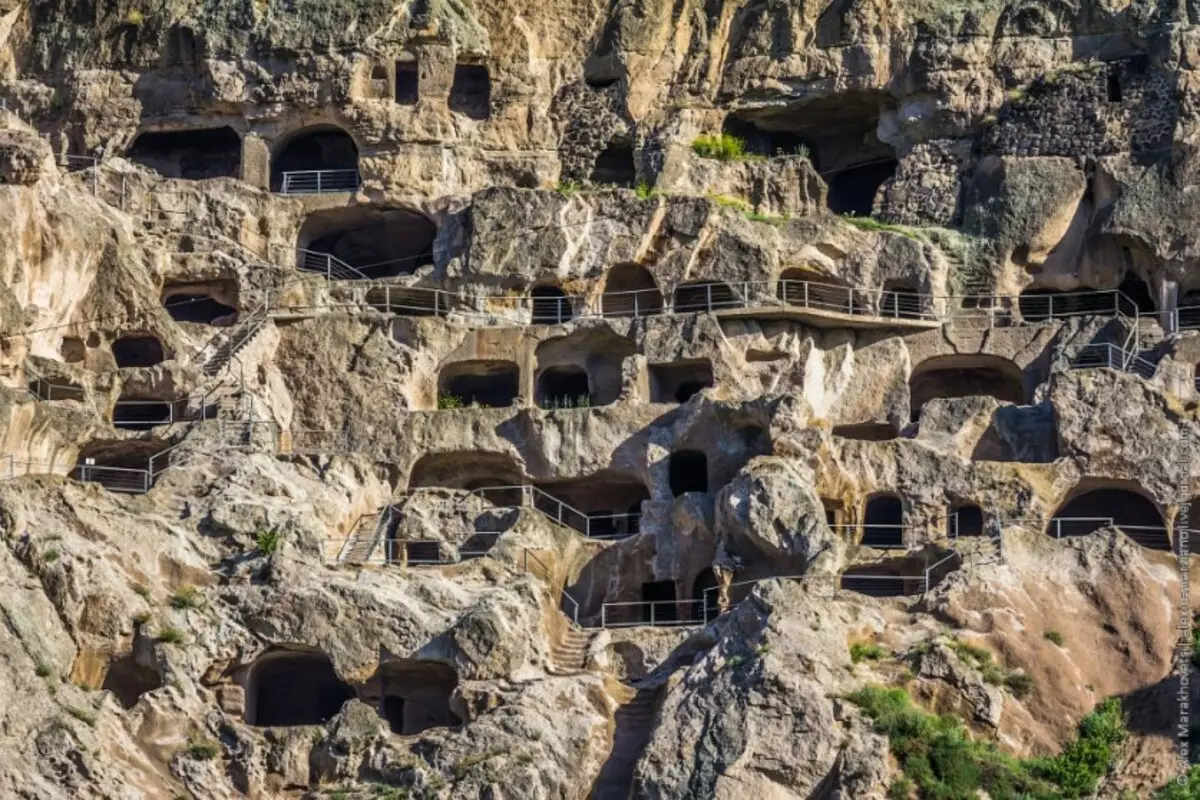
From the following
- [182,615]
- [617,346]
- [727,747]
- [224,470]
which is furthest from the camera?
[617,346]

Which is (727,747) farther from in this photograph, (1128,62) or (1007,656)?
(1128,62)

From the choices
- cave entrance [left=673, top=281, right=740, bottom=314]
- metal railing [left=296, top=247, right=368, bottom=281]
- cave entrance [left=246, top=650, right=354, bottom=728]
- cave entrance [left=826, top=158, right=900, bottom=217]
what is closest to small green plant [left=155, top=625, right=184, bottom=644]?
cave entrance [left=246, top=650, right=354, bottom=728]

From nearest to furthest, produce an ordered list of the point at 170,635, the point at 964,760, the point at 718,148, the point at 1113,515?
the point at 964,760 → the point at 170,635 → the point at 1113,515 → the point at 718,148

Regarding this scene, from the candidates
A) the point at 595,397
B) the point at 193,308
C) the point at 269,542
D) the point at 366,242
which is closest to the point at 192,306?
the point at 193,308

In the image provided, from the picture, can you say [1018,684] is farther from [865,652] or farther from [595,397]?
[595,397]

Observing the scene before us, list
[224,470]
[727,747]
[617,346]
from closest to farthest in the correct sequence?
[727,747]
[224,470]
[617,346]

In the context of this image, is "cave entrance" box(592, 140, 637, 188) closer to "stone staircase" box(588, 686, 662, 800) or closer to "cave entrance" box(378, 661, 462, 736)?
"cave entrance" box(378, 661, 462, 736)

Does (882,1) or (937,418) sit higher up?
(882,1)

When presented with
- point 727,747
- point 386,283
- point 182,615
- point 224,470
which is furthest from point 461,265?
point 727,747
